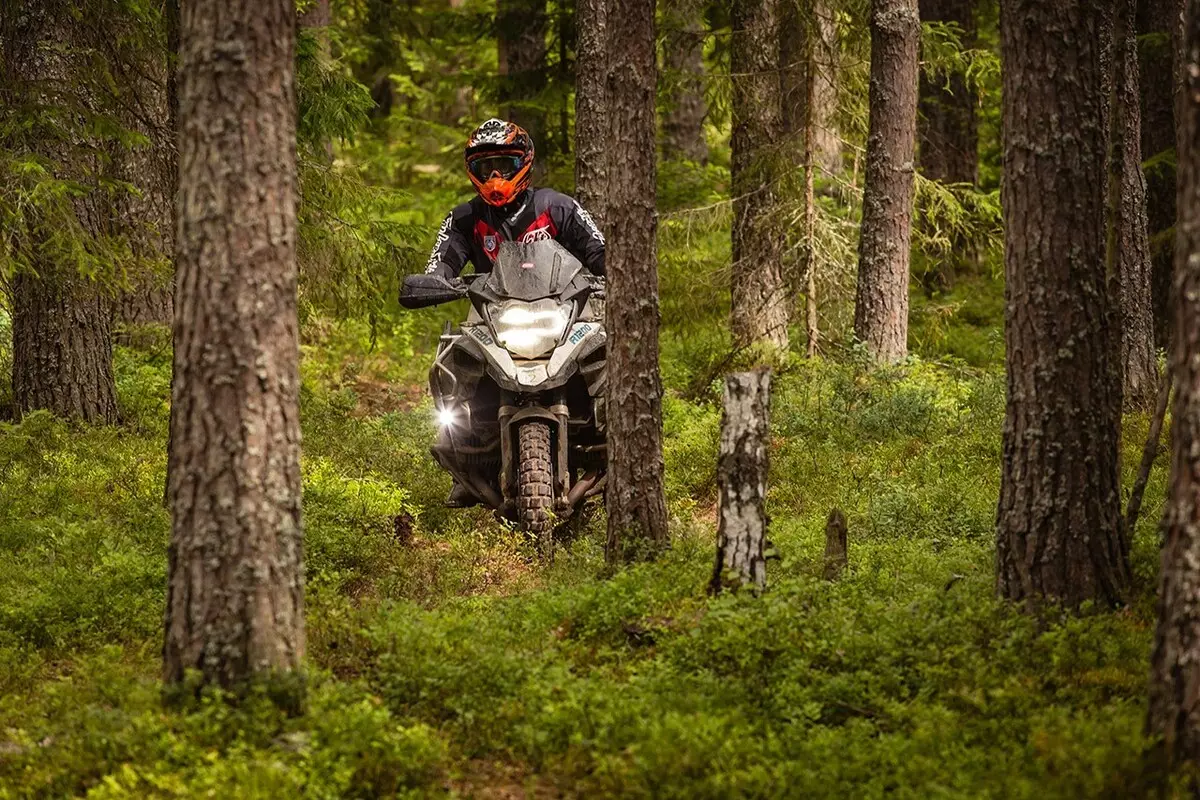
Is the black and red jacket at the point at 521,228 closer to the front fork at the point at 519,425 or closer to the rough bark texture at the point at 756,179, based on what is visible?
the front fork at the point at 519,425

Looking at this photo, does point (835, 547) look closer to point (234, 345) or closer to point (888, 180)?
point (234, 345)

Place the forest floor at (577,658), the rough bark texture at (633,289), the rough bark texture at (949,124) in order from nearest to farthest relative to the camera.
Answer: the forest floor at (577,658) → the rough bark texture at (633,289) → the rough bark texture at (949,124)

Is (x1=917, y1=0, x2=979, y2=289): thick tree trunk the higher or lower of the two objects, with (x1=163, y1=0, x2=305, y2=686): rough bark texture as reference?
higher

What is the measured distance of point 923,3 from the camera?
22.4 metres

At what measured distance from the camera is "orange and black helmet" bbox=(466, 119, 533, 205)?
10.5m

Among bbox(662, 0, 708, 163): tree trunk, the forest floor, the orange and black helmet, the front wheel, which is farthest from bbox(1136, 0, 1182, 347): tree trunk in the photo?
the front wheel

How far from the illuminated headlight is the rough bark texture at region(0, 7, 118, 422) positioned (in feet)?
12.6

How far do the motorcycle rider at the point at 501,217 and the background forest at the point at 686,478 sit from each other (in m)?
1.89

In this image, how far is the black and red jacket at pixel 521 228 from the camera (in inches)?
420

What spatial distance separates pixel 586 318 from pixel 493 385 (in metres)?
0.91

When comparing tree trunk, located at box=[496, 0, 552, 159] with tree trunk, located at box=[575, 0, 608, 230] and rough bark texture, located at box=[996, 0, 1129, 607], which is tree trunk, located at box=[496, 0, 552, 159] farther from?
rough bark texture, located at box=[996, 0, 1129, 607]

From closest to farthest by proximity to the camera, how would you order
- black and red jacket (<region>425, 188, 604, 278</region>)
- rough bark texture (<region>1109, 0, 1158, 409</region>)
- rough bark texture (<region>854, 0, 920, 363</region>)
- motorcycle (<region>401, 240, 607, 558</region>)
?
motorcycle (<region>401, 240, 607, 558</region>) < black and red jacket (<region>425, 188, 604, 278</region>) < rough bark texture (<region>1109, 0, 1158, 409</region>) < rough bark texture (<region>854, 0, 920, 363</region>)

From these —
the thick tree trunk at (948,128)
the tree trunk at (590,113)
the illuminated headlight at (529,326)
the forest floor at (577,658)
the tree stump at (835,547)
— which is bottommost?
the forest floor at (577,658)

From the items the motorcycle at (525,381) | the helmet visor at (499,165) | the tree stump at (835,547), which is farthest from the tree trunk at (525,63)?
the tree stump at (835,547)
